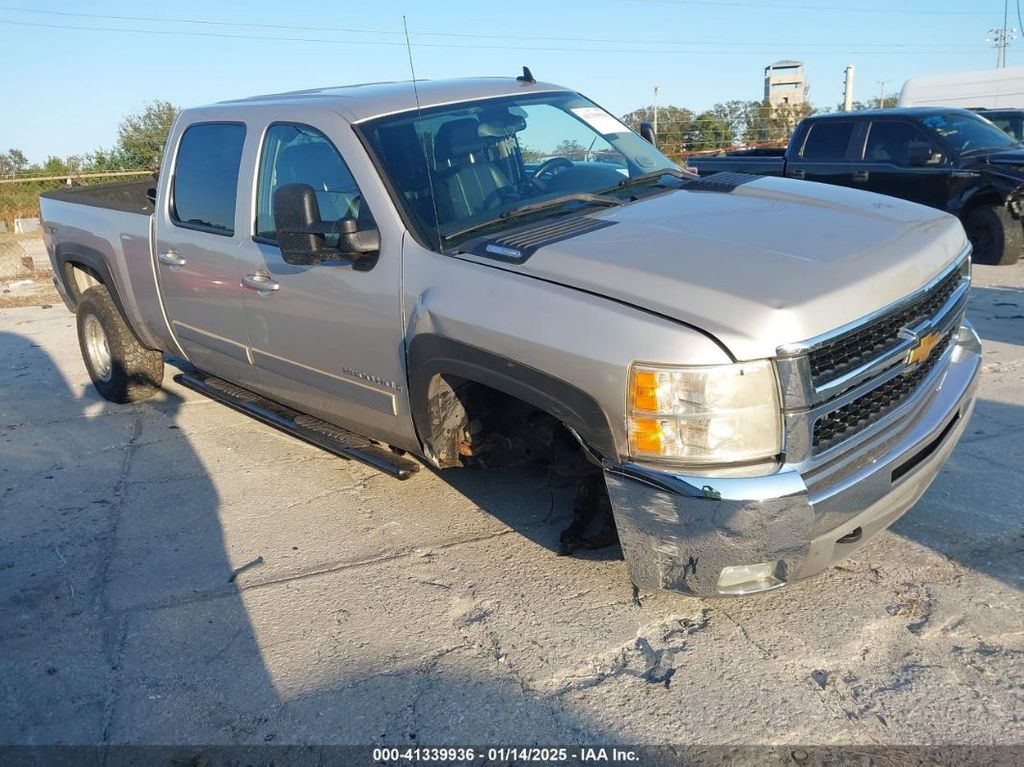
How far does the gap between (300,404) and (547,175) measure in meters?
1.68

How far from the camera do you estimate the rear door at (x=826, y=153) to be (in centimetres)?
1046

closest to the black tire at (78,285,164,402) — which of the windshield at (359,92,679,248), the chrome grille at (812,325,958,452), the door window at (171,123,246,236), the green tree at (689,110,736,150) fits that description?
the door window at (171,123,246,236)

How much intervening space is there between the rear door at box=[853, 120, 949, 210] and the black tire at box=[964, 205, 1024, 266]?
41 centimetres

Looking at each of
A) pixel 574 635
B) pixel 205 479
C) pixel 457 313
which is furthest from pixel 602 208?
pixel 205 479

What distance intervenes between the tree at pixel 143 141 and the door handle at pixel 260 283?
19411mm

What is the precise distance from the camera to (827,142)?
35.0 feet

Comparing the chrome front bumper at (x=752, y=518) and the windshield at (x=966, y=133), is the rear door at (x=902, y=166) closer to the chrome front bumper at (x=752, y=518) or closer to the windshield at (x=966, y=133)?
the windshield at (x=966, y=133)

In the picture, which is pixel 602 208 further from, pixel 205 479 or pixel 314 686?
pixel 205 479

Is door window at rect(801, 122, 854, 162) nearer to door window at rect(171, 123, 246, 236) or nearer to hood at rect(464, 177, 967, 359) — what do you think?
hood at rect(464, 177, 967, 359)

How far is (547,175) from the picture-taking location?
156 inches

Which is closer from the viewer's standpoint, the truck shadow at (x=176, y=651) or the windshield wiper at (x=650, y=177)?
the truck shadow at (x=176, y=651)

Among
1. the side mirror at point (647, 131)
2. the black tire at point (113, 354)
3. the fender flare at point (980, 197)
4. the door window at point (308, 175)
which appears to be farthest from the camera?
the fender flare at point (980, 197)

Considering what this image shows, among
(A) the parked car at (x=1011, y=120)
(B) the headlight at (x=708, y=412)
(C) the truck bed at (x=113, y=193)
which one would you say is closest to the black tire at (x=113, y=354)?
(C) the truck bed at (x=113, y=193)

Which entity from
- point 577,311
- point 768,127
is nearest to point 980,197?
point 577,311
